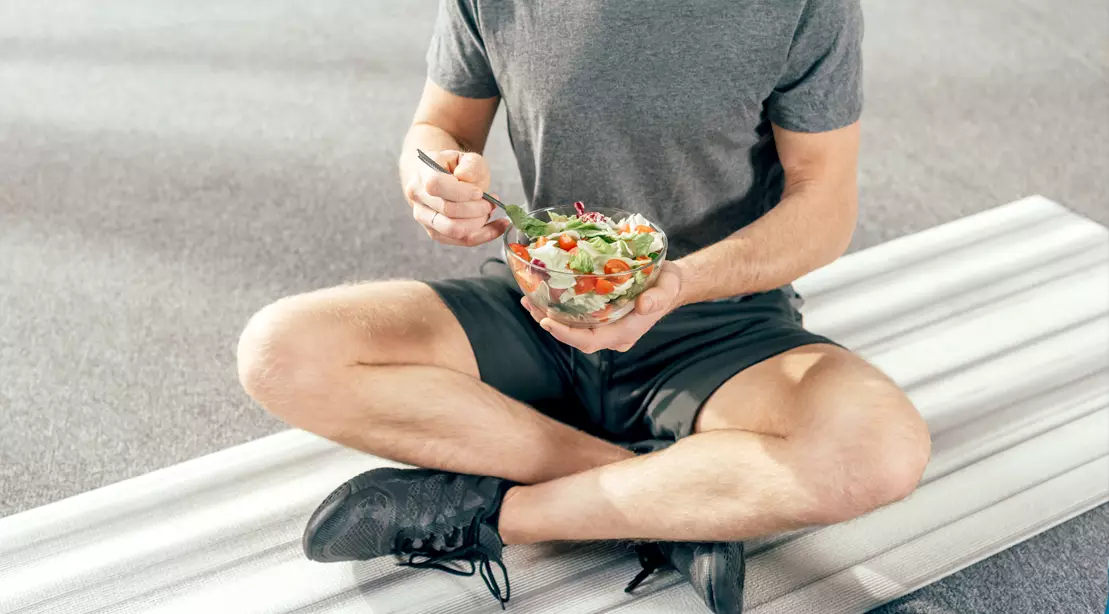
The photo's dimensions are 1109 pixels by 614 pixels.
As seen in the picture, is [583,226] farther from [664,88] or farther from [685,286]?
[664,88]

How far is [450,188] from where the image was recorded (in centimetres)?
121

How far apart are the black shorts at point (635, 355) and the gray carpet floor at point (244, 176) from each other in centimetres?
37

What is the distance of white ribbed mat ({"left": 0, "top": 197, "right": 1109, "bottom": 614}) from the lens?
137cm

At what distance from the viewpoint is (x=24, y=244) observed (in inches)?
86.0

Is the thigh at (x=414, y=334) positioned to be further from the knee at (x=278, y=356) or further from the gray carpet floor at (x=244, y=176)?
the gray carpet floor at (x=244, y=176)

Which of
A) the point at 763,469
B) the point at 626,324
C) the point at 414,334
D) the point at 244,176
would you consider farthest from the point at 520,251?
the point at 244,176

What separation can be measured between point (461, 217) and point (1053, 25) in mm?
2749

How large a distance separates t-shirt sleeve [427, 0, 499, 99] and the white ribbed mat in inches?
22.2

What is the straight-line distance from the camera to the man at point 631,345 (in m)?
1.26

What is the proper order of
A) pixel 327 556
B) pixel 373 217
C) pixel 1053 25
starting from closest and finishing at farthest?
pixel 327 556 → pixel 373 217 → pixel 1053 25

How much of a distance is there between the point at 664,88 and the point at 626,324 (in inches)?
13.4

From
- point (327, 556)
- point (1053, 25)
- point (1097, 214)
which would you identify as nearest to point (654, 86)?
point (327, 556)

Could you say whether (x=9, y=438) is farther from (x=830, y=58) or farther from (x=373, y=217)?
(x=830, y=58)

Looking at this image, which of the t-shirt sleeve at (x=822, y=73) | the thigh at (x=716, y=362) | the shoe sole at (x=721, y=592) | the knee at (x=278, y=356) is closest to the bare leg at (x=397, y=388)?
the knee at (x=278, y=356)
